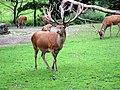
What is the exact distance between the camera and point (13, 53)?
1482cm

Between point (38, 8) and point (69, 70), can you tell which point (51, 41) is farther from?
point (38, 8)

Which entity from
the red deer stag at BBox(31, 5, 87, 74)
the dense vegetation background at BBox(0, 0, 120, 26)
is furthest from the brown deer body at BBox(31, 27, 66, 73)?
the dense vegetation background at BBox(0, 0, 120, 26)

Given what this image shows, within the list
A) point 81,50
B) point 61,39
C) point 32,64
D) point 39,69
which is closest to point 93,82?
point 61,39

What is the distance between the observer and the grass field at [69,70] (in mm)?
8344

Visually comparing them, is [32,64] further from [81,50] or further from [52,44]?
[81,50]

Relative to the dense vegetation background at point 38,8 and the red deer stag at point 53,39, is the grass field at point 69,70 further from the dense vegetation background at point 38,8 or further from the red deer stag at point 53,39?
the dense vegetation background at point 38,8

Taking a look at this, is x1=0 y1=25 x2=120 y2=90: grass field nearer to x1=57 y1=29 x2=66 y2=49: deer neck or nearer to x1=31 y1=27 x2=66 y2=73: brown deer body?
x1=31 y1=27 x2=66 y2=73: brown deer body

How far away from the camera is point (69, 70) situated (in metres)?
10.2

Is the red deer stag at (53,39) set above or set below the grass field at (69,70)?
above

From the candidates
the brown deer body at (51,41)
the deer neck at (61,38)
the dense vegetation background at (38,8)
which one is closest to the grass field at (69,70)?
the brown deer body at (51,41)

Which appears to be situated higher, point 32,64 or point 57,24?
point 57,24

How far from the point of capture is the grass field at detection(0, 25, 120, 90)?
8.34 meters

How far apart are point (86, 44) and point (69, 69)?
670 centimetres

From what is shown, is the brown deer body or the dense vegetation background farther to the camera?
the dense vegetation background
